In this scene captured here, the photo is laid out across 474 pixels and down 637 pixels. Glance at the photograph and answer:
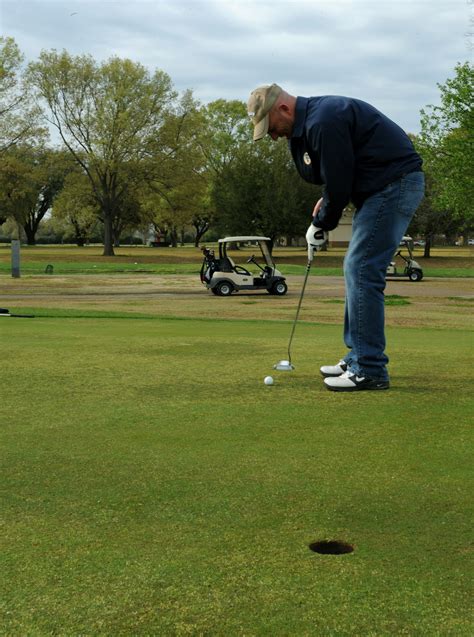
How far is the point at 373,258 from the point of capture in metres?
4.95

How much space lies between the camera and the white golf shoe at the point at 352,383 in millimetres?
4613

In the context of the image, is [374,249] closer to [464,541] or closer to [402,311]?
[464,541]

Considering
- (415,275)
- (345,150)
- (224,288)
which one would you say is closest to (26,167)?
(415,275)

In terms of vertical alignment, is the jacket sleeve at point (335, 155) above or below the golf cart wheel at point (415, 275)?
above

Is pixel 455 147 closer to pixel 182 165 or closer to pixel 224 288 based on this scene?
pixel 224 288

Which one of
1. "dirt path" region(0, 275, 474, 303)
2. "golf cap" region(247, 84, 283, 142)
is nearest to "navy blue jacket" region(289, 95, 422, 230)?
"golf cap" region(247, 84, 283, 142)

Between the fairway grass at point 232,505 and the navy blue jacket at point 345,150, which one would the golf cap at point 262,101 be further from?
the fairway grass at point 232,505

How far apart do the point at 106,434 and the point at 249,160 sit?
58.6 meters

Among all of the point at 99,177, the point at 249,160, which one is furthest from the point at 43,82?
the point at 249,160

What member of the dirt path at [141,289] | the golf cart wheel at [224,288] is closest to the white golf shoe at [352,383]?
the dirt path at [141,289]

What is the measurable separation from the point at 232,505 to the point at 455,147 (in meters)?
31.2

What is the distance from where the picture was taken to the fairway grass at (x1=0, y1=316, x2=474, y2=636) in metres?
1.82

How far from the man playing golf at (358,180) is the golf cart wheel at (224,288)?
22.7 metres

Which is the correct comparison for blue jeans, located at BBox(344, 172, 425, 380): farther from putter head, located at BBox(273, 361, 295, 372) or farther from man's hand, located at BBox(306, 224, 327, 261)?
putter head, located at BBox(273, 361, 295, 372)
